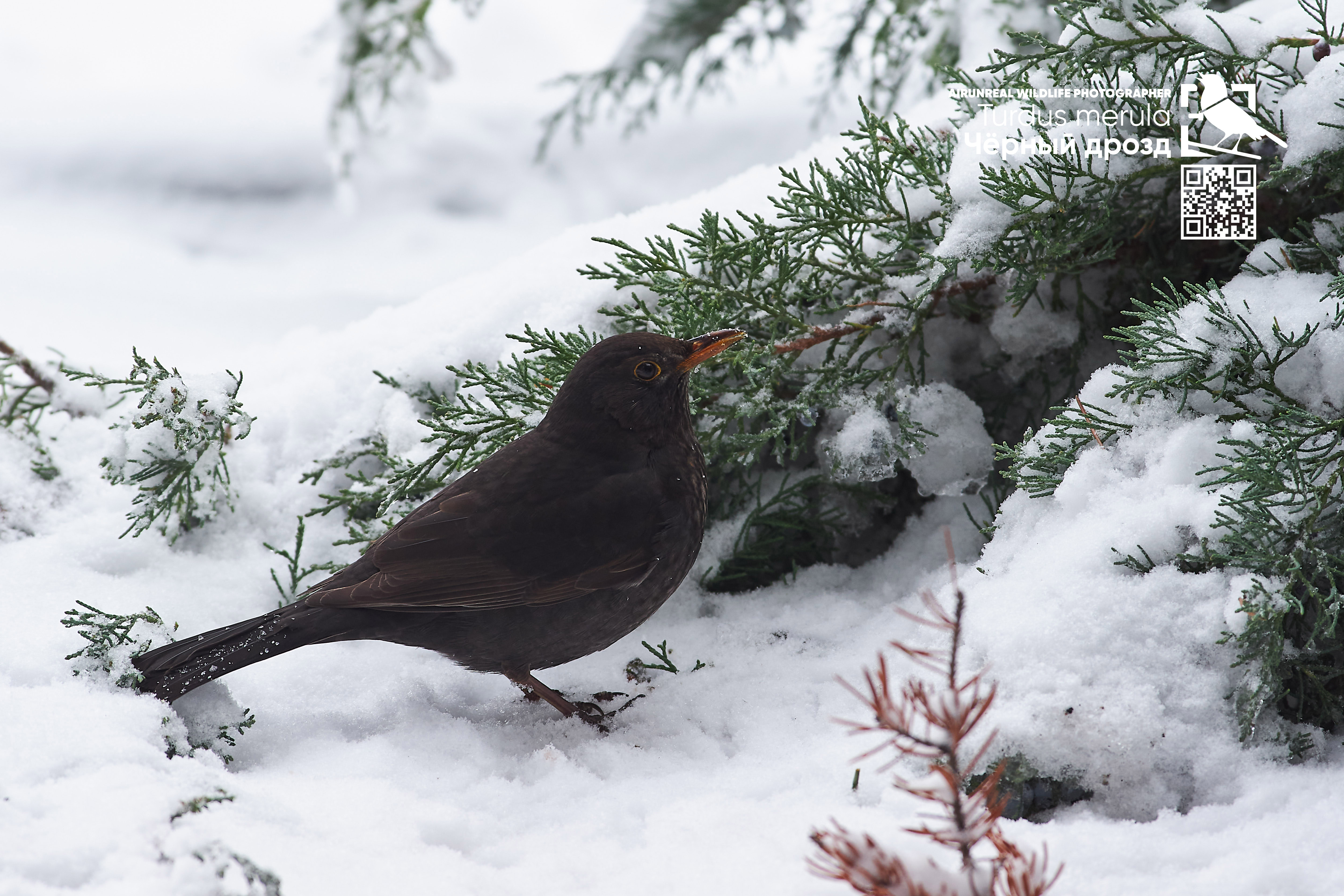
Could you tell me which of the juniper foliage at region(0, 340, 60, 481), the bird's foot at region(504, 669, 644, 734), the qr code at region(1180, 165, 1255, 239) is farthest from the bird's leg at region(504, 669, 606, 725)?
the qr code at region(1180, 165, 1255, 239)

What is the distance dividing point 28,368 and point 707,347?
8.91 feet

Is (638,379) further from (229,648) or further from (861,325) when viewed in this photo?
(229,648)

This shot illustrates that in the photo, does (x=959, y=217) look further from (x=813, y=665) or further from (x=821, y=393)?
(x=813, y=665)

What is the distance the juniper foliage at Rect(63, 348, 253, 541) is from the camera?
9.75 ft

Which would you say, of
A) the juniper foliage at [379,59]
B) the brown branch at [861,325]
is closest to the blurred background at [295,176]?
the juniper foliage at [379,59]

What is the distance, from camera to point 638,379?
2.79 meters

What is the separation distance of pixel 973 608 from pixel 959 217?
112 centimetres

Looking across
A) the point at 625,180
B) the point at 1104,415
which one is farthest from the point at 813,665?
the point at 625,180

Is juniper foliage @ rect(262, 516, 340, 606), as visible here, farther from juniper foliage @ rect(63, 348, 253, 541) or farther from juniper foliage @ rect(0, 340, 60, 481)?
juniper foliage @ rect(0, 340, 60, 481)

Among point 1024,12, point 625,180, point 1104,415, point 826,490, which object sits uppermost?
point 625,180

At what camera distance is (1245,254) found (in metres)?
2.88

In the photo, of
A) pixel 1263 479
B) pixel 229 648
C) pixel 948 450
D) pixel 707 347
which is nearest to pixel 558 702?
pixel 229 648

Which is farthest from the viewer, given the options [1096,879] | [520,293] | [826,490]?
[520,293]

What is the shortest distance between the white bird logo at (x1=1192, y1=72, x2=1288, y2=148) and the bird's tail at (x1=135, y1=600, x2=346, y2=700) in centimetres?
275
